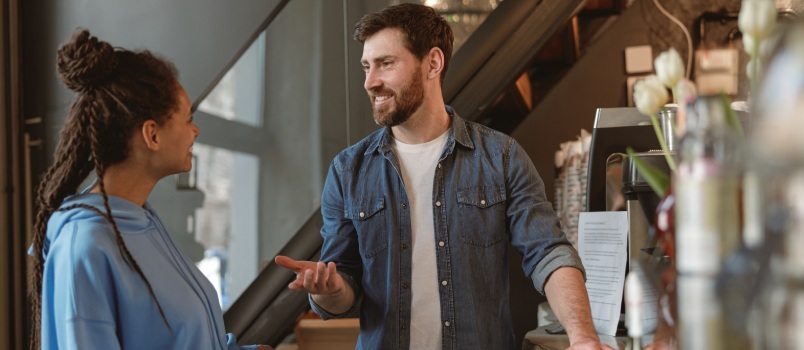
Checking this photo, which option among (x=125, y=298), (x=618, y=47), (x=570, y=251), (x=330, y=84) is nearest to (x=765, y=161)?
(x=125, y=298)

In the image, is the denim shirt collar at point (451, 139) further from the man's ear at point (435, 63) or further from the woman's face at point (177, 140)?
the woman's face at point (177, 140)

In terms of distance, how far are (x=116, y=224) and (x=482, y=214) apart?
0.90 meters

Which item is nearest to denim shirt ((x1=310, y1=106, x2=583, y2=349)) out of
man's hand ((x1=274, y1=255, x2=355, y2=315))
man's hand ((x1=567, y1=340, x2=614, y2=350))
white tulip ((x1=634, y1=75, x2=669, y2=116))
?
man's hand ((x1=274, y1=255, x2=355, y2=315))

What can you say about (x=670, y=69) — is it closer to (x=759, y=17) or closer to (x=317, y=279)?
(x=759, y=17)

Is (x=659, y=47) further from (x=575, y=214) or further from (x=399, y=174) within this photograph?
(x=399, y=174)

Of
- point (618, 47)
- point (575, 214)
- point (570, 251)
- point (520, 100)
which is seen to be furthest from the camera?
point (618, 47)

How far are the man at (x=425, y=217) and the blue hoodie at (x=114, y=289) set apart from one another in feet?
1.42

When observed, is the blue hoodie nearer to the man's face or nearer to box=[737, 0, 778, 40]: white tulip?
the man's face

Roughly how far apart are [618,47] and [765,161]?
353 centimetres

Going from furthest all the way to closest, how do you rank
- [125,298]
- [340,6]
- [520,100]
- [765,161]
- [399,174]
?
[520,100], [340,6], [399,174], [125,298], [765,161]

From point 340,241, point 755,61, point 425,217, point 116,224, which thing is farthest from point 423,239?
point 755,61

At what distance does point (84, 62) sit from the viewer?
1502 mm

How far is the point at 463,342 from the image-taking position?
1.96 m

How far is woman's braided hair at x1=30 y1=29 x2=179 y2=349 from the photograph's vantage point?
1.52 m
